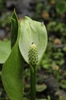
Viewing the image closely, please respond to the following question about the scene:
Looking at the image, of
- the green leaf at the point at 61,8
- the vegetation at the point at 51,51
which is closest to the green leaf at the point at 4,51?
the vegetation at the point at 51,51

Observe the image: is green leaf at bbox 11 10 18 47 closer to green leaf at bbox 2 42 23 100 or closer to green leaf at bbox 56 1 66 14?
green leaf at bbox 2 42 23 100

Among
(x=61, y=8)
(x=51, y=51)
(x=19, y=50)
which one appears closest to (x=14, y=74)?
(x=19, y=50)

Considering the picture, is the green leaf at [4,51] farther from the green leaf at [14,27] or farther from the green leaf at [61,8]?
the green leaf at [61,8]

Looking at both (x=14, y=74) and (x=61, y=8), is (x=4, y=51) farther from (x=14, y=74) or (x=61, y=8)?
(x=61, y=8)

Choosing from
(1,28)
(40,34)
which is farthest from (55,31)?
(40,34)

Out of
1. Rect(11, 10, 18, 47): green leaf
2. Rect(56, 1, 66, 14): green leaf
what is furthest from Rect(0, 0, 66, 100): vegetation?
Rect(11, 10, 18, 47): green leaf
